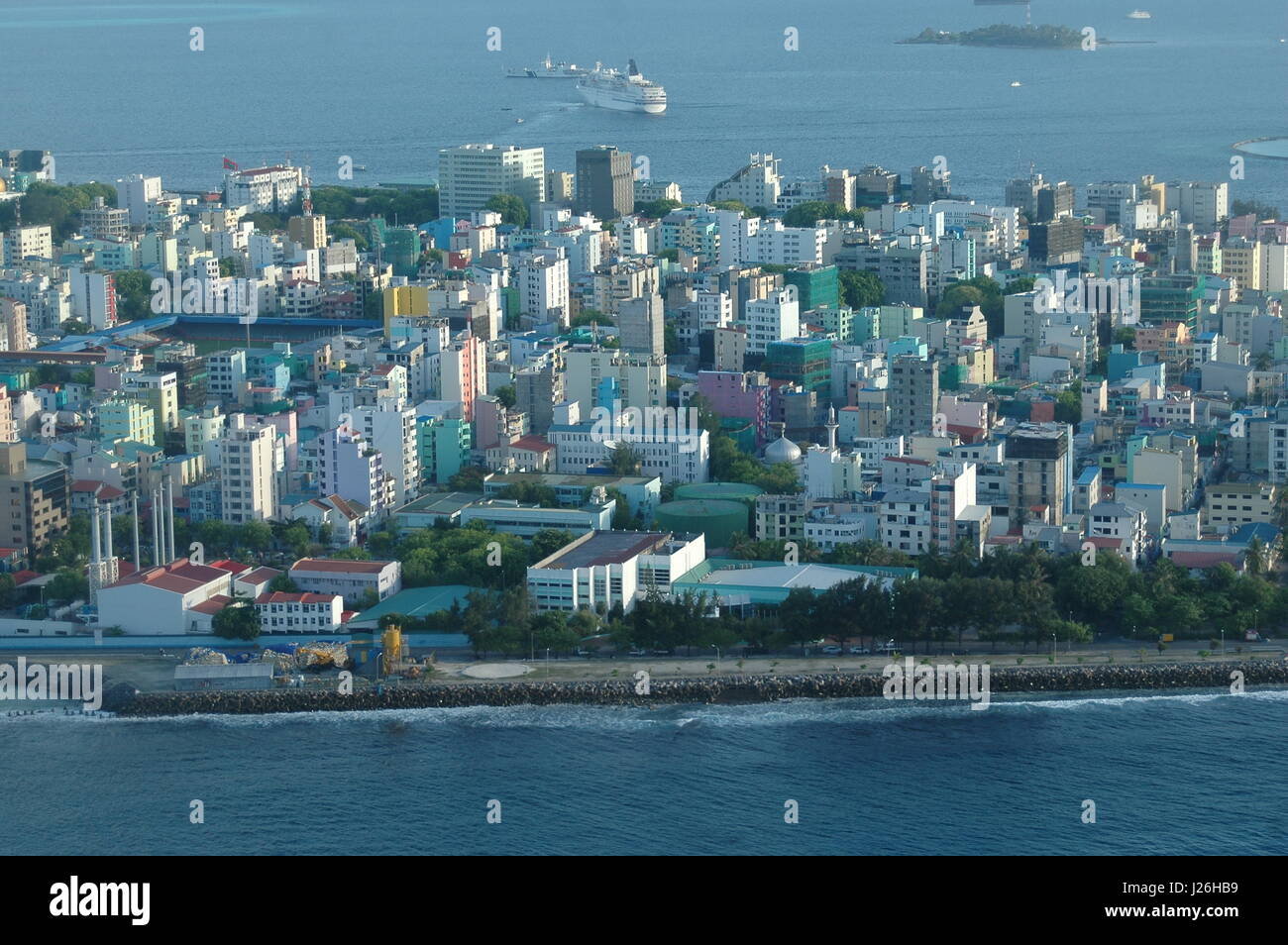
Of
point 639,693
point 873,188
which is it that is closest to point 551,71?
point 873,188

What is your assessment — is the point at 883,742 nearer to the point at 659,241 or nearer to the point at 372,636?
the point at 372,636

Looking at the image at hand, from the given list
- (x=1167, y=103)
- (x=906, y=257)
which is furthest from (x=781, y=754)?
(x=1167, y=103)

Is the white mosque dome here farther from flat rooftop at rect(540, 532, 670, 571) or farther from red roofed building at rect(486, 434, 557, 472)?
flat rooftop at rect(540, 532, 670, 571)

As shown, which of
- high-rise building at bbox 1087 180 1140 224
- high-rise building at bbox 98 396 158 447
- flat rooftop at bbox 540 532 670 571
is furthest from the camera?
high-rise building at bbox 1087 180 1140 224

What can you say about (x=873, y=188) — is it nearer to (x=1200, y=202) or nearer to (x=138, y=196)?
(x=1200, y=202)

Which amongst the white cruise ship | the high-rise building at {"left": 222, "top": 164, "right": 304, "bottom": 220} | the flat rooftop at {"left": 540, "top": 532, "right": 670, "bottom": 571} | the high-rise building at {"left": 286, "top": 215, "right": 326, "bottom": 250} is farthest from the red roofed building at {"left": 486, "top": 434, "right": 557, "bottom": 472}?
the white cruise ship

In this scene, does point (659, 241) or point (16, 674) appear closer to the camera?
point (16, 674)

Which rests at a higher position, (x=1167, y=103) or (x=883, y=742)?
(x=1167, y=103)
